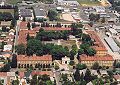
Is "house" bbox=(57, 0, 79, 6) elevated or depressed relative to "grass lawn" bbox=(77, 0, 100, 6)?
elevated

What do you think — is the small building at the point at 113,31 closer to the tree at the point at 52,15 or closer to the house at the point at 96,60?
the tree at the point at 52,15

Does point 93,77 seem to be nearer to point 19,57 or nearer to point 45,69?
point 45,69

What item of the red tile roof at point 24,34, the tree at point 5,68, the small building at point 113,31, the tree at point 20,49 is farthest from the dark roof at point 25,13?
the tree at point 5,68

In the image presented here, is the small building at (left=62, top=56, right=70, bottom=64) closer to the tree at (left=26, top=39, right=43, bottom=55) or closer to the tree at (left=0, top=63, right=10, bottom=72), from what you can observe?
the tree at (left=26, top=39, right=43, bottom=55)

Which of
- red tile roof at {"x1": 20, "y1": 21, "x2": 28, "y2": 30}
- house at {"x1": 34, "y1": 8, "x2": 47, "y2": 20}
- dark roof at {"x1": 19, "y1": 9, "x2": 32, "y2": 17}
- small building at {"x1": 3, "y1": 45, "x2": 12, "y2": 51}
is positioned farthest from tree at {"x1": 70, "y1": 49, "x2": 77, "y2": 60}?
dark roof at {"x1": 19, "y1": 9, "x2": 32, "y2": 17}

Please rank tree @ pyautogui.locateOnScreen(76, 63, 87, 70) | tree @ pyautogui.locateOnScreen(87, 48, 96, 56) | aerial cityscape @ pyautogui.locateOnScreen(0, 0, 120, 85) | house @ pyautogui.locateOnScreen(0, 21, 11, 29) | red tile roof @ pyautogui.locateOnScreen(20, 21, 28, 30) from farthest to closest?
house @ pyautogui.locateOnScreen(0, 21, 11, 29) → red tile roof @ pyautogui.locateOnScreen(20, 21, 28, 30) → tree @ pyautogui.locateOnScreen(87, 48, 96, 56) → tree @ pyautogui.locateOnScreen(76, 63, 87, 70) → aerial cityscape @ pyautogui.locateOnScreen(0, 0, 120, 85)

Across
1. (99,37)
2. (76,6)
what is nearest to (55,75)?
(99,37)
